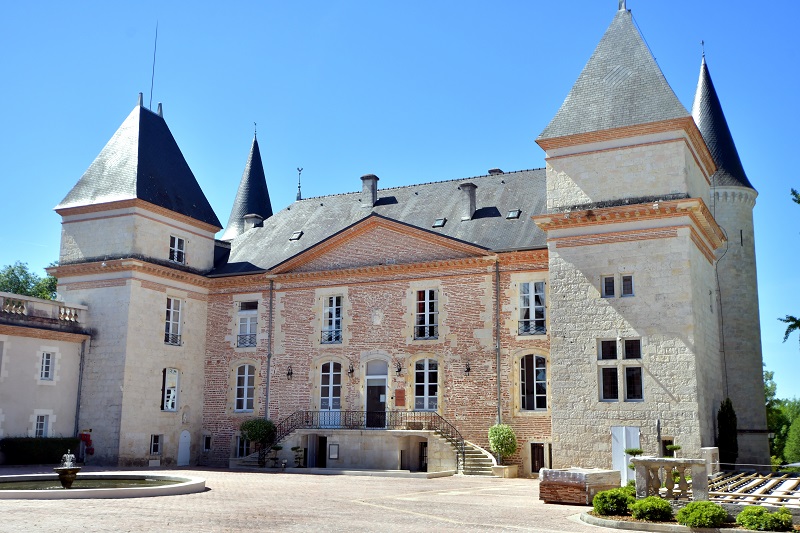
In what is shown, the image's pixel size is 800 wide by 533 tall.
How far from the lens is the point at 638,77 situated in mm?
23641

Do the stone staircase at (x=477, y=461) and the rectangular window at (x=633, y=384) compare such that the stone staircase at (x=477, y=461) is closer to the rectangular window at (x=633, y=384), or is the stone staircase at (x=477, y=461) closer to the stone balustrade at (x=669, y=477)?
the rectangular window at (x=633, y=384)

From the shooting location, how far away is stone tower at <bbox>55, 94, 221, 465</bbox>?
2678 cm

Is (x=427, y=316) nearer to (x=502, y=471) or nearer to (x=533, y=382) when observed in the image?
(x=533, y=382)

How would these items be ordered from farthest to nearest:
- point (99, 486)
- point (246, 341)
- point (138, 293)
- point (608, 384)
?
point (246, 341)
point (138, 293)
point (608, 384)
point (99, 486)

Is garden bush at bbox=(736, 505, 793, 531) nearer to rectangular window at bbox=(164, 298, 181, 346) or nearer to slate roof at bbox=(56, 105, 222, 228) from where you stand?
rectangular window at bbox=(164, 298, 181, 346)

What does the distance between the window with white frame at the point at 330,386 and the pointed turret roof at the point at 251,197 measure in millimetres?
10643

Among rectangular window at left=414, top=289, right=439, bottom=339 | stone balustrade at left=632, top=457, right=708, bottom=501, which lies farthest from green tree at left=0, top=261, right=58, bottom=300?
stone balustrade at left=632, top=457, right=708, bottom=501

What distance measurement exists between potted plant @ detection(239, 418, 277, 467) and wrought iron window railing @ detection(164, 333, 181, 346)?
3845mm

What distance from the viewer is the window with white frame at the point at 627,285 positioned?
2174 cm

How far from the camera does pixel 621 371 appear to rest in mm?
21250

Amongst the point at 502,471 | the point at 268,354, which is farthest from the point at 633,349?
the point at 268,354

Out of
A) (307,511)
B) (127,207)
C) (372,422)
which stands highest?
(127,207)

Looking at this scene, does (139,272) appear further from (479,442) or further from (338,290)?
(479,442)

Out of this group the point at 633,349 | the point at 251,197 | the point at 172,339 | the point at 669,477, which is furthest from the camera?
the point at 251,197
